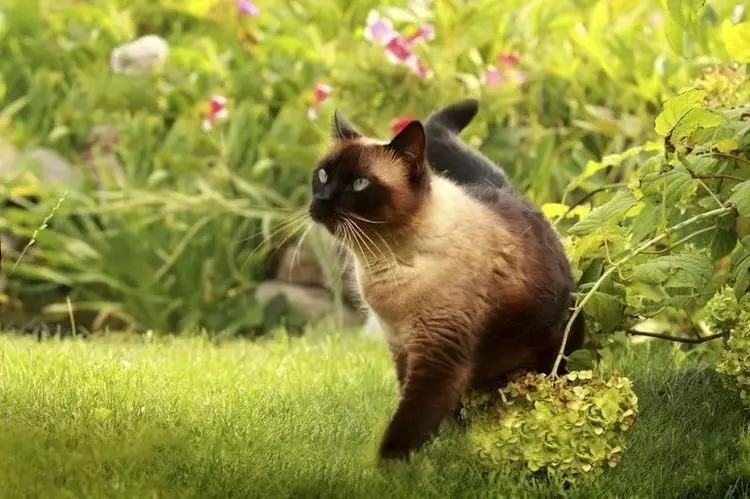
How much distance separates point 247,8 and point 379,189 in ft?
12.2

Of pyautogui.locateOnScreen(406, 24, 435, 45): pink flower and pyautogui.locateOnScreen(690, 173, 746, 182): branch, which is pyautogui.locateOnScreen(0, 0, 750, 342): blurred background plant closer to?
pyautogui.locateOnScreen(406, 24, 435, 45): pink flower

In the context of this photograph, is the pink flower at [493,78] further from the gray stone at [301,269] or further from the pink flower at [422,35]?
the gray stone at [301,269]

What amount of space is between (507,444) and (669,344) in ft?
6.07

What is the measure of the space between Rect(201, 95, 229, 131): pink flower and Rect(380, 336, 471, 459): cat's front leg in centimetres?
319

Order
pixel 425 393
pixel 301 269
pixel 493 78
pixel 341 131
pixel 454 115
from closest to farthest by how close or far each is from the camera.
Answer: pixel 425 393, pixel 341 131, pixel 454 115, pixel 493 78, pixel 301 269

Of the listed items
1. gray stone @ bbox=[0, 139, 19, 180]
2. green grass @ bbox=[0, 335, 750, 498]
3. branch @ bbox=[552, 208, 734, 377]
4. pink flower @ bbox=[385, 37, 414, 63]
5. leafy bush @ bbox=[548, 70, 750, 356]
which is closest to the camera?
green grass @ bbox=[0, 335, 750, 498]

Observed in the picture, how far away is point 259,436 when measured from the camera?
249cm

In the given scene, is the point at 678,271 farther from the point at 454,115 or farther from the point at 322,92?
the point at 322,92

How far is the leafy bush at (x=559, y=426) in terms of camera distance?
2375mm

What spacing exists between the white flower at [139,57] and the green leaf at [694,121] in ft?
12.7

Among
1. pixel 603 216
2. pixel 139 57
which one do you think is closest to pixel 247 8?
pixel 139 57

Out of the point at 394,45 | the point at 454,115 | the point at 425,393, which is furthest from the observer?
the point at 394,45

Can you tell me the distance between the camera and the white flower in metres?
5.85

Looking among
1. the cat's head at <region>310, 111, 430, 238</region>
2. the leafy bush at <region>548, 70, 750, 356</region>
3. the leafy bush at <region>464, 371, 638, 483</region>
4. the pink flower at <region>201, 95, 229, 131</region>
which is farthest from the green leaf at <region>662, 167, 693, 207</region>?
the pink flower at <region>201, 95, 229, 131</region>
